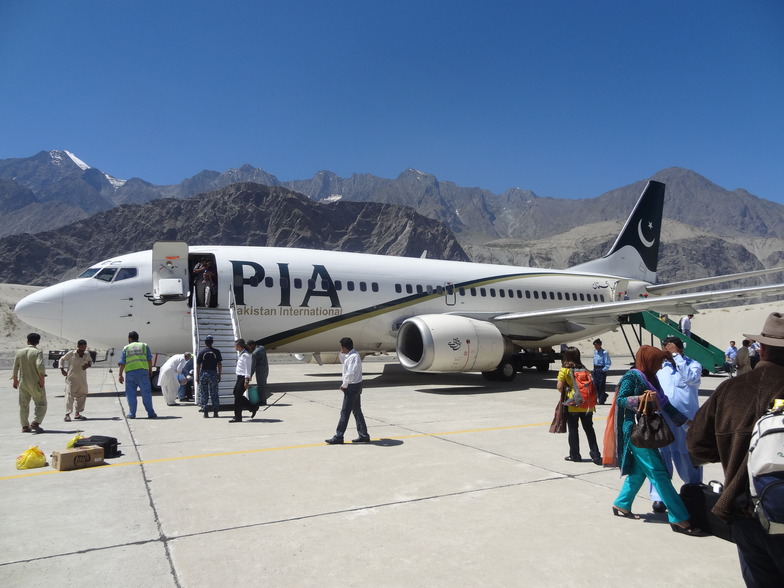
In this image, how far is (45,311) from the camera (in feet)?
40.9

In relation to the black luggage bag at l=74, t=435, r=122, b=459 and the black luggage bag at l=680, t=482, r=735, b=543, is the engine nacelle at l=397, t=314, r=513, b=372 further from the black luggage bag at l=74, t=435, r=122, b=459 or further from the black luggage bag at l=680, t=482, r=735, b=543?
the black luggage bag at l=680, t=482, r=735, b=543

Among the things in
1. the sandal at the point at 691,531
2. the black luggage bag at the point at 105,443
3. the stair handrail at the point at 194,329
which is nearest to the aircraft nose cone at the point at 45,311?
the stair handrail at the point at 194,329

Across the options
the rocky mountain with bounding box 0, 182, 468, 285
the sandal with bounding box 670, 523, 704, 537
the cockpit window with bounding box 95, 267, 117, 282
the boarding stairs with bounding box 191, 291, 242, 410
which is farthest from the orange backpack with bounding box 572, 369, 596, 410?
the rocky mountain with bounding box 0, 182, 468, 285

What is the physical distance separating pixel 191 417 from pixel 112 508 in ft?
17.3

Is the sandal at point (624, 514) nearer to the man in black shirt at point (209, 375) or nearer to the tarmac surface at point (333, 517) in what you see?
the tarmac surface at point (333, 517)

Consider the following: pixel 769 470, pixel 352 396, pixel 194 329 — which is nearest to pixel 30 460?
pixel 352 396

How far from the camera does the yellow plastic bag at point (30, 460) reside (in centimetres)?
634

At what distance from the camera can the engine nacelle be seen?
46.2ft

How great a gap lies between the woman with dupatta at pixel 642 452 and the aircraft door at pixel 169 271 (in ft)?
35.4

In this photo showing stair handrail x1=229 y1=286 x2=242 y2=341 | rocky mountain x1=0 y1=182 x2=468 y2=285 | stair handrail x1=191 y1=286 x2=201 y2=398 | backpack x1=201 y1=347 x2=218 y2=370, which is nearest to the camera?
backpack x1=201 y1=347 x2=218 y2=370

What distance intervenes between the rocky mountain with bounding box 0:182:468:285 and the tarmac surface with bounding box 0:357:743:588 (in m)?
114

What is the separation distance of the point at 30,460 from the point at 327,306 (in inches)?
356

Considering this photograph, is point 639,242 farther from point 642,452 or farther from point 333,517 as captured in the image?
point 333,517

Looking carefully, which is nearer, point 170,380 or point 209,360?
point 209,360
